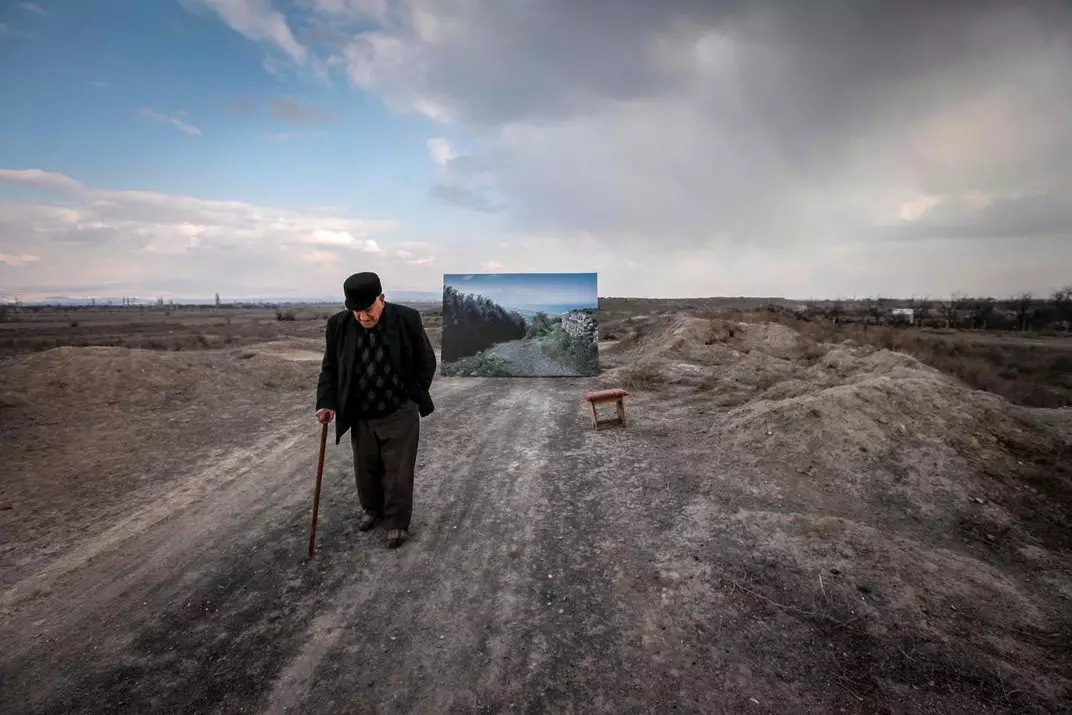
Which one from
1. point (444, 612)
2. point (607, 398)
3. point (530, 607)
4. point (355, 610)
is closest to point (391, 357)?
point (355, 610)

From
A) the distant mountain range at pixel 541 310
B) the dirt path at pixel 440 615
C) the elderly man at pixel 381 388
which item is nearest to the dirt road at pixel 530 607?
the dirt path at pixel 440 615

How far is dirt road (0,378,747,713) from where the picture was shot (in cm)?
275

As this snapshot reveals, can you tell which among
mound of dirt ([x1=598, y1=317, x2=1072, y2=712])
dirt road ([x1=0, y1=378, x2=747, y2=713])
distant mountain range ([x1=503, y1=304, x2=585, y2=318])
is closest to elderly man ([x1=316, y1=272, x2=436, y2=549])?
dirt road ([x1=0, y1=378, x2=747, y2=713])

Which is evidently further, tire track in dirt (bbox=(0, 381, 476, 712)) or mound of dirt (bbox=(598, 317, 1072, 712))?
mound of dirt (bbox=(598, 317, 1072, 712))

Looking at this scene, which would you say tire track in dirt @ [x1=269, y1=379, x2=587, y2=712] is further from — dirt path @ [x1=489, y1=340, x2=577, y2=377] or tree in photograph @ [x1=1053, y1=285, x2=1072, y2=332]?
tree in photograph @ [x1=1053, y1=285, x2=1072, y2=332]

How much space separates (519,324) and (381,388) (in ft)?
35.4

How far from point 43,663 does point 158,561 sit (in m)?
1.18

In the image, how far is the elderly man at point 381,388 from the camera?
4.21m

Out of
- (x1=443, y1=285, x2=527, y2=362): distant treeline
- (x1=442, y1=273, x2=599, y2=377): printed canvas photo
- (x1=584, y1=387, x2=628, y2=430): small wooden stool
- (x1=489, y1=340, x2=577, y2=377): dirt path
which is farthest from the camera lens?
(x1=443, y1=285, x2=527, y2=362): distant treeline

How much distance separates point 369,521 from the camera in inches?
182

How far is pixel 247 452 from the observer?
701 centimetres

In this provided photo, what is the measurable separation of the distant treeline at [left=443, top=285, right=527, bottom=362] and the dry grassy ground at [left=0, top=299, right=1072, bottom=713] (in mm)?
6643

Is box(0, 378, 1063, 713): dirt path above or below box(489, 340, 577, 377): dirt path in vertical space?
below

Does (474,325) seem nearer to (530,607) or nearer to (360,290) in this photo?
(360,290)
